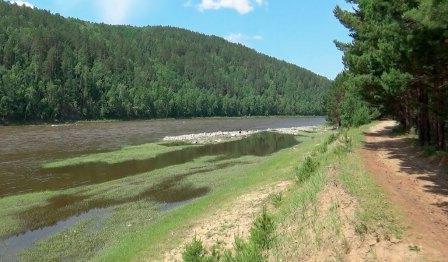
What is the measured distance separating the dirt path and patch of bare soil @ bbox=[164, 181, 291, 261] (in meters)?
6.03

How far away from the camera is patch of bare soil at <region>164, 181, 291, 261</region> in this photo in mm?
19453

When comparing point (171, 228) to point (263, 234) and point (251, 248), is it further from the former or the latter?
point (251, 248)

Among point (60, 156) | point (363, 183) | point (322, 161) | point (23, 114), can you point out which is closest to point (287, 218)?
point (363, 183)

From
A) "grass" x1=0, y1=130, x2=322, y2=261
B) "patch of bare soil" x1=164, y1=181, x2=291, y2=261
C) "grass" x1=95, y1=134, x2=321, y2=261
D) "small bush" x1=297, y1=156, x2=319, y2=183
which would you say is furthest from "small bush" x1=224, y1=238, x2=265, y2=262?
"small bush" x1=297, y1=156, x2=319, y2=183

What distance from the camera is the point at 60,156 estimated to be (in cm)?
5991

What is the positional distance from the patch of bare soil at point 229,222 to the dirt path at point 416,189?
19.8 feet

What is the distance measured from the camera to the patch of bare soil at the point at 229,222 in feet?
63.8

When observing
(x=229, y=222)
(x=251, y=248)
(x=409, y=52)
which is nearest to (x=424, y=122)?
(x=409, y=52)

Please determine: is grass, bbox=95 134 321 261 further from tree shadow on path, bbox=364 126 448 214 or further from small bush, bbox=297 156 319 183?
tree shadow on path, bbox=364 126 448 214

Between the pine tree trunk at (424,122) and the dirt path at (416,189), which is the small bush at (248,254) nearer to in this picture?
the dirt path at (416,189)

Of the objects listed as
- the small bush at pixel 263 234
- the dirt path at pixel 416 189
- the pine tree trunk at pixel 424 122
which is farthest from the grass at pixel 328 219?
the pine tree trunk at pixel 424 122

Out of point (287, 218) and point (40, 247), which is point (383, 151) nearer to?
point (287, 218)

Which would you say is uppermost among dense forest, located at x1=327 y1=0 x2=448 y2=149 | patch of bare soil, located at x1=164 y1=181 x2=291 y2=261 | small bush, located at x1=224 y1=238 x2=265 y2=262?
dense forest, located at x1=327 y1=0 x2=448 y2=149

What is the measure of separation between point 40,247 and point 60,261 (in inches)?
107
